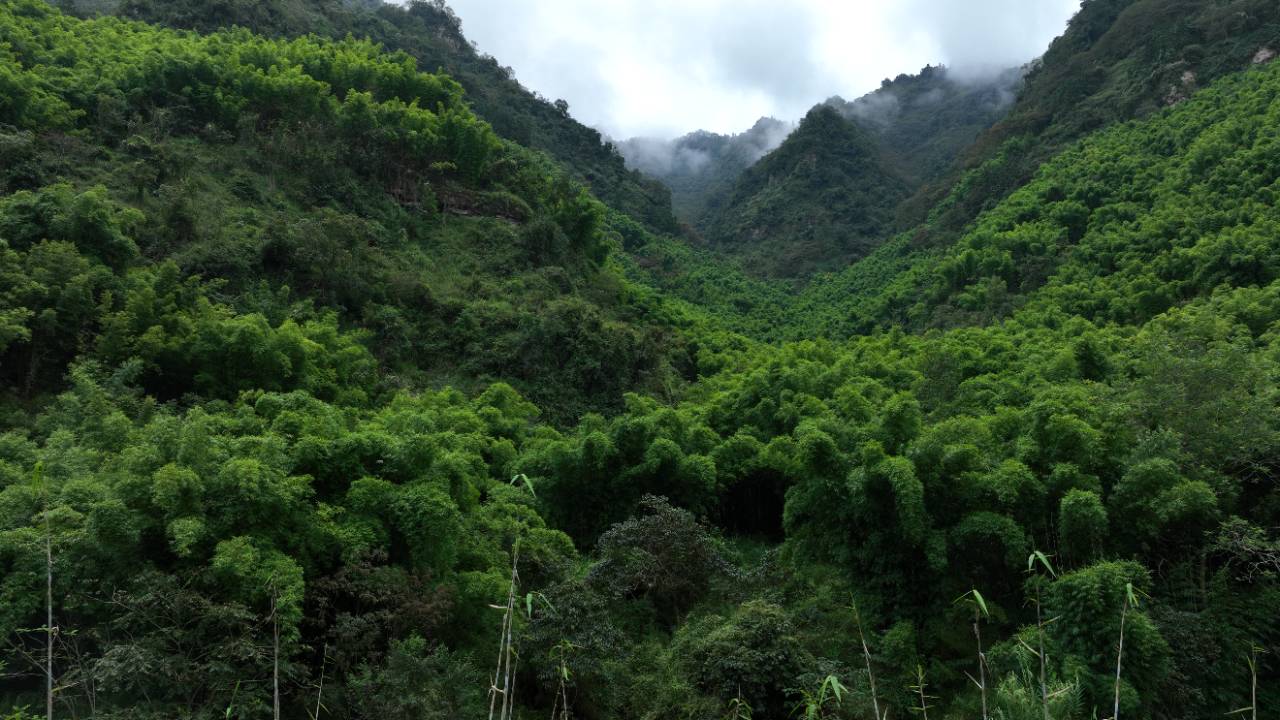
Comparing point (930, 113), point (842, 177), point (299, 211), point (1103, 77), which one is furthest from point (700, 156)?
point (299, 211)

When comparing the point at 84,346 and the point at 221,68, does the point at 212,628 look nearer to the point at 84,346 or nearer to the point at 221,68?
the point at 84,346

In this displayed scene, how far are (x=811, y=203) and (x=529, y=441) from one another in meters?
47.2

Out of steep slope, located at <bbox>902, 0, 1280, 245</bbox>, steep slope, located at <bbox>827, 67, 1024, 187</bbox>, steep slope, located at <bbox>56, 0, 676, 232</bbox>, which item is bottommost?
steep slope, located at <bbox>56, 0, 676, 232</bbox>

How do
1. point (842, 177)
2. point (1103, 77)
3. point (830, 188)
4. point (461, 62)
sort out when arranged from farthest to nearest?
point (842, 177), point (830, 188), point (461, 62), point (1103, 77)

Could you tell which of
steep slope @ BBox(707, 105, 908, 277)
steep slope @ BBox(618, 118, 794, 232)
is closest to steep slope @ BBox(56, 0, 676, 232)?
steep slope @ BBox(707, 105, 908, 277)

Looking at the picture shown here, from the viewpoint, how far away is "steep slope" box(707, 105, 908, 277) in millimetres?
51438

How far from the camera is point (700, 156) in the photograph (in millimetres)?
105875

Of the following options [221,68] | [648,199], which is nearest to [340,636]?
[221,68]

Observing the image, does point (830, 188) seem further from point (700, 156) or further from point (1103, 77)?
point (700, 156)

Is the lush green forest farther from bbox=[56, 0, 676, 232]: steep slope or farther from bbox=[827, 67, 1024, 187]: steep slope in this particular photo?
bbox=[827, 67, 1024, 187]: steep slope

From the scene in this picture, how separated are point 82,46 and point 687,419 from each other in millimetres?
22487

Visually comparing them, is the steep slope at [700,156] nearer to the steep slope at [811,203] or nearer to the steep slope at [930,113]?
the steep slope at [930,113]

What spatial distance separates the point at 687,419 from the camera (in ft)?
48.7

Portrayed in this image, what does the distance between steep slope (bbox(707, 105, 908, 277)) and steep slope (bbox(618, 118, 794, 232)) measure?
59.1 feet
